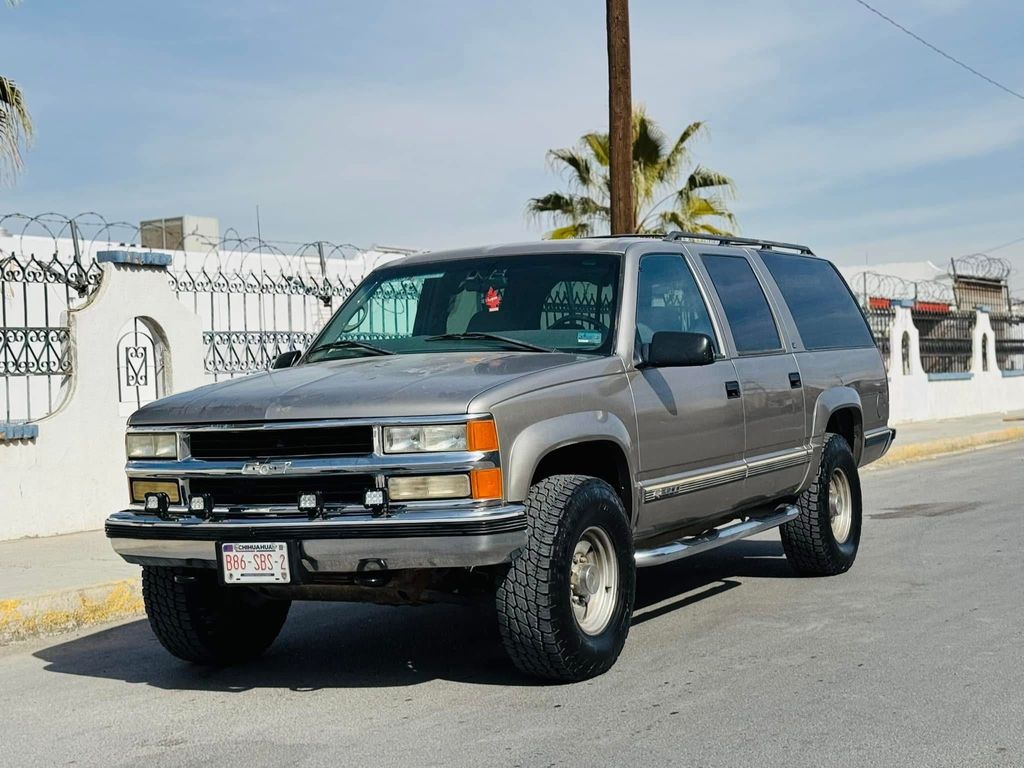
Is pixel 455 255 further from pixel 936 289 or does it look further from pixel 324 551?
pixel 936 289

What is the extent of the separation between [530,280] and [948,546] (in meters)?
4.38

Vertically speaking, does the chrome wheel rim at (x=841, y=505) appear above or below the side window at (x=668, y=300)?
below

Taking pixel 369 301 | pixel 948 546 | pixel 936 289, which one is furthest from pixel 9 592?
pixel 936 289

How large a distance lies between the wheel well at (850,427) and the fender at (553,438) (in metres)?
3.01

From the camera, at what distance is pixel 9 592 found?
26.7 ft

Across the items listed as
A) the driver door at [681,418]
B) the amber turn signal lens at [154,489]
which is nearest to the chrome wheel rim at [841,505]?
the driver door at [681,418]

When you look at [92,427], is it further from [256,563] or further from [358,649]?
[256,563]

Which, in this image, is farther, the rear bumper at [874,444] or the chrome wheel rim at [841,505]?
the rear bumper at [874,444]

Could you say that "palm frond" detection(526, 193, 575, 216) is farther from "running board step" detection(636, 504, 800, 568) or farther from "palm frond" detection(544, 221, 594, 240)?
"running board step" detection(636, 504, 800, 568)

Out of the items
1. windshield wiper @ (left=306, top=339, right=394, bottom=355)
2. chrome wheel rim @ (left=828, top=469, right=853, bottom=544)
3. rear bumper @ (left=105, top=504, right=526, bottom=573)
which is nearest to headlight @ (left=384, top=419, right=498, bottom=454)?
rear bumper @ (left=105, top=504, right=526, bottom=573)

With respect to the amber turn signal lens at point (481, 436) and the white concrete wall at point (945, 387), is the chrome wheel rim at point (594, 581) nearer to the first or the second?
the amber turn signal lens at point (481, 436)

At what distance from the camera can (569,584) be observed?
18.5ft

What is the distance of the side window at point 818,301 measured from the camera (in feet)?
27.7

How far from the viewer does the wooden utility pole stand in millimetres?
15445
